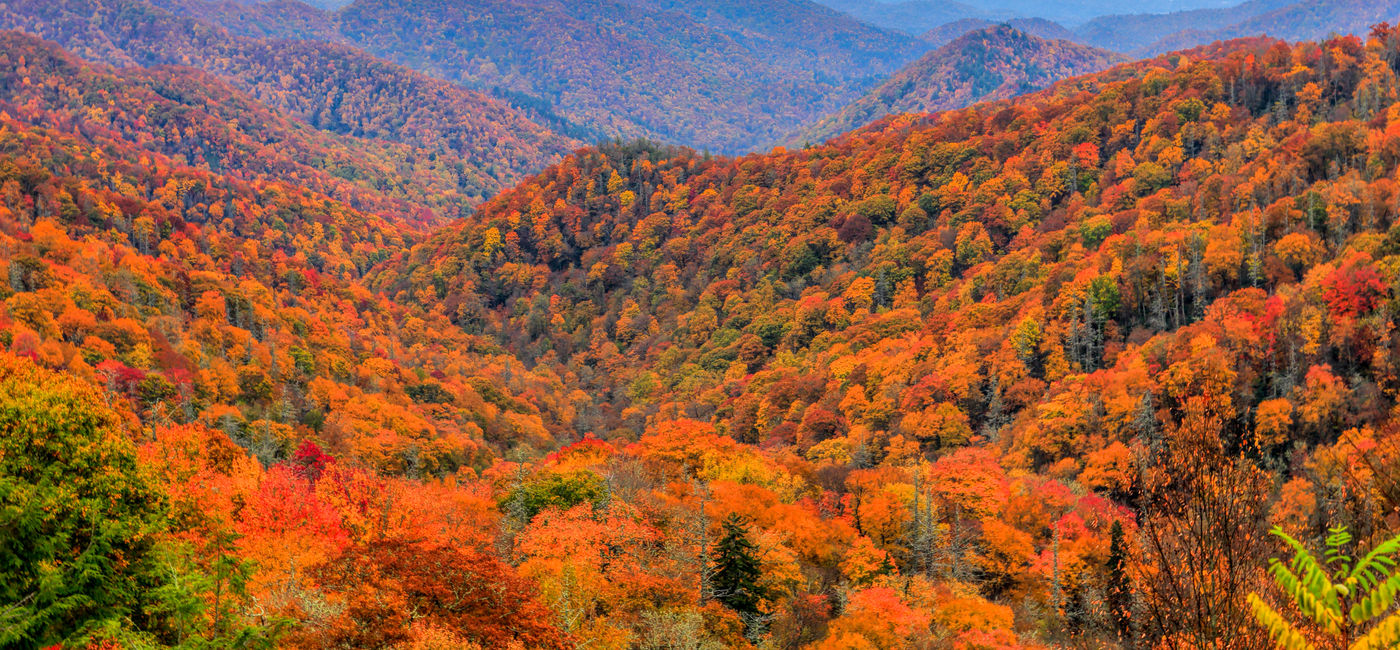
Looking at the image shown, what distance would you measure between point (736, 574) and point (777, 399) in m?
69.6

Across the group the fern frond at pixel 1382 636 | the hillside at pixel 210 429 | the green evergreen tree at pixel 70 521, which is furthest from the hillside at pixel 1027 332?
the green evergreen tree at pixel 70 521

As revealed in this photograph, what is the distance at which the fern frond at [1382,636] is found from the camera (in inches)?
364

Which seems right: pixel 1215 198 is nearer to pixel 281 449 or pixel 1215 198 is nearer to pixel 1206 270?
pixel 1206 270

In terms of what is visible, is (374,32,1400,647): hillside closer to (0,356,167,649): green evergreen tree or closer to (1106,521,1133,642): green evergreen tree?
(1106,521,1133,642): green evergreen tree

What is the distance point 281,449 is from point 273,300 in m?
55.3

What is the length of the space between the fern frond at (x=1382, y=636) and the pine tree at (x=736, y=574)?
99.2 feet

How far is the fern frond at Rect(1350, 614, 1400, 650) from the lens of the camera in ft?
30.4

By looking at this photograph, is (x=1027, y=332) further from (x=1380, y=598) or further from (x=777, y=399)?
(x=1380, y=598)

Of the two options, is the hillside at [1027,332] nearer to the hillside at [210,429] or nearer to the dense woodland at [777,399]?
the dense woodland at [777,399]

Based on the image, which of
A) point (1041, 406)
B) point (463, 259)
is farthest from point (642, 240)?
point (1041, 406)

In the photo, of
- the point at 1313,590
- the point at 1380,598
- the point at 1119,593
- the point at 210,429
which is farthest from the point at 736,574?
the point at 210,429

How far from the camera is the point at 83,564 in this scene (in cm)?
2664

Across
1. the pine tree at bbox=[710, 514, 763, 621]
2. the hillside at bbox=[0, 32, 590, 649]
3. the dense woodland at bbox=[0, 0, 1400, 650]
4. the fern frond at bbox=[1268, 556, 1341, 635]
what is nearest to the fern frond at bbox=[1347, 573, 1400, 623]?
the dense woodland at bbox=[0, 0, 1400, 650]

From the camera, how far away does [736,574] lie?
39.7m
